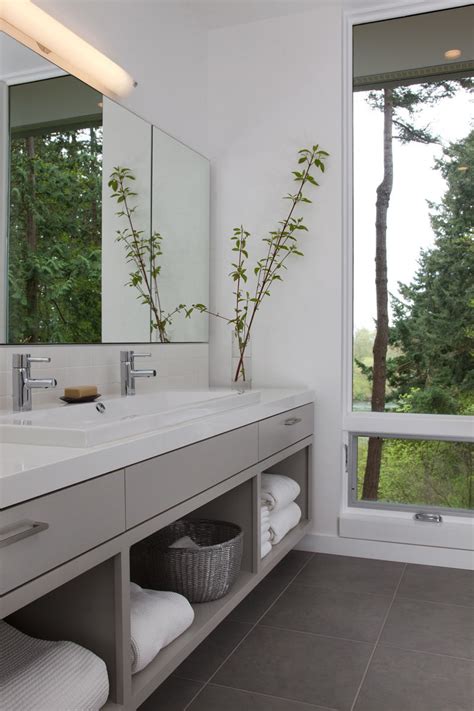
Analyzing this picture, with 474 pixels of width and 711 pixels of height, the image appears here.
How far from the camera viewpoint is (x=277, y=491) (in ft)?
8.61

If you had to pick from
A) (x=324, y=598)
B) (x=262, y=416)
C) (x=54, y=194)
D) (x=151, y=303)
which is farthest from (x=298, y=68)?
(x=324, y=598)

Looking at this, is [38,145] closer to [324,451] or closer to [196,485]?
[196,485]

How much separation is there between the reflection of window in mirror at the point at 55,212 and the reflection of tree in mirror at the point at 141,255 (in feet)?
0.48

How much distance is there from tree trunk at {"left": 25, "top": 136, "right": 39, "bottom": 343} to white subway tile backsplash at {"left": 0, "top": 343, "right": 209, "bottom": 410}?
88 mm

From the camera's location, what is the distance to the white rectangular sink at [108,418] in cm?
143

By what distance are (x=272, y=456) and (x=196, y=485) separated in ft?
2.27

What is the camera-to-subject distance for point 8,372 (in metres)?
1.96

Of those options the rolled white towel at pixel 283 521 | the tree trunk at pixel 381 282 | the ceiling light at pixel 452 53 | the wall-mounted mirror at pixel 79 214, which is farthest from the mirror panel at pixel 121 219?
the ceiling light at pixel 452 53

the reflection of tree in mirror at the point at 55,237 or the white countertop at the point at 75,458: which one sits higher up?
the reflection of tree in mirror at the point at 55,237

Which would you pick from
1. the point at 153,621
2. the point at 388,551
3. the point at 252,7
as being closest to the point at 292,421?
the point at 388,551

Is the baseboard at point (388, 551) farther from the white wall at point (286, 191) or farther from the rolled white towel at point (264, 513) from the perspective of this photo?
the rolled white towel at point (264, 513)

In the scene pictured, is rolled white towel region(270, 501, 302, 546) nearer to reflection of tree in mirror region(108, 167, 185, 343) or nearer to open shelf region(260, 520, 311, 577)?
open shelf region(260, 520, 311, 577)

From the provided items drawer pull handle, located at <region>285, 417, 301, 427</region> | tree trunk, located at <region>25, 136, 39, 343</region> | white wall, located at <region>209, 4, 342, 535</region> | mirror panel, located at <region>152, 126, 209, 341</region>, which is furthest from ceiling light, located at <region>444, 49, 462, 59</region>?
tree trunk, located at <region>25, 136, 39, 343</region>

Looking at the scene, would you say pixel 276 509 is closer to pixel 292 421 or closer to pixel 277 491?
pixel 277 491
